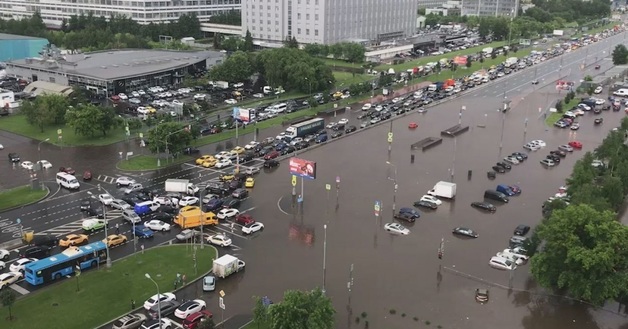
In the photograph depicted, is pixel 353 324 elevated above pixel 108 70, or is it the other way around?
pixel 108 70

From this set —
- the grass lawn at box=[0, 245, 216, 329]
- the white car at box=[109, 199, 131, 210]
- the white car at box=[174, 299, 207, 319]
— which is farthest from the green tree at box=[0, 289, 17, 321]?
the white car at box=[109, 199, 131, 210]

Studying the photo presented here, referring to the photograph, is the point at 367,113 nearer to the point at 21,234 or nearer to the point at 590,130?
the point at 590,130

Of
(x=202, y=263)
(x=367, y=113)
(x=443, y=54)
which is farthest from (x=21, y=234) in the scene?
(x=443, y=54)

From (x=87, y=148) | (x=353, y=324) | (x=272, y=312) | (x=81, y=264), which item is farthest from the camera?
(x=87, y=148)

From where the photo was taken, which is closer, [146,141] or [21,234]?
[21,234]

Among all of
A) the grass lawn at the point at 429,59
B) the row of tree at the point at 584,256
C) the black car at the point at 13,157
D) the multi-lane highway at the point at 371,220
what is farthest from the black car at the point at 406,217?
the grass lawn at the point at 429,59

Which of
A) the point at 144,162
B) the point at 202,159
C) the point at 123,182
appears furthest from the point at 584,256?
the point at 144,162

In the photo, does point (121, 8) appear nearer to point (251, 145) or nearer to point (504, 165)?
point (251, 145)
